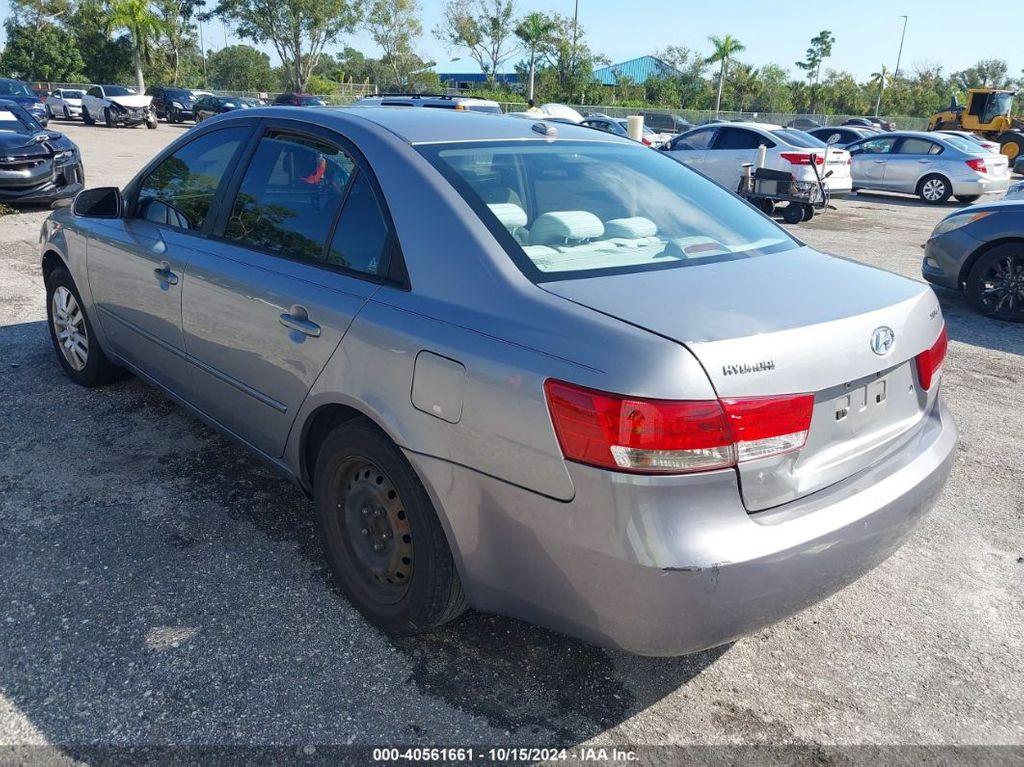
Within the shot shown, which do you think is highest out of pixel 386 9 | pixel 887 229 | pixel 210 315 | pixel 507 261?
pixel 386 9

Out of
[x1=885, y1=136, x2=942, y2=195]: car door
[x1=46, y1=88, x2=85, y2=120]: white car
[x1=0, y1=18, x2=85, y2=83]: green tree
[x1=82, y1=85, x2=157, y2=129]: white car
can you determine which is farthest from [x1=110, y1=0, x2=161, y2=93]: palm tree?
[x1=885, y1=136, x2=942, y2=195]: car door

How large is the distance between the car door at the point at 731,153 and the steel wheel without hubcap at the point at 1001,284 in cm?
749

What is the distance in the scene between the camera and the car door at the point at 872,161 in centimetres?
1902

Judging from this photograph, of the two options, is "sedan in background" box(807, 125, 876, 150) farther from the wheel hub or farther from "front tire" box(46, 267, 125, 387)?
the wheel hub

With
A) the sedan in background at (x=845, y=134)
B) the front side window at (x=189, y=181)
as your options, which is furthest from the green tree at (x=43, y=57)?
the front side window at (x=189, y=181)

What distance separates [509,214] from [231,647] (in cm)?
166

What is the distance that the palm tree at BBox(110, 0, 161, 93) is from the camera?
160 ft

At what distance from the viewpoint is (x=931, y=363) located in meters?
2.61

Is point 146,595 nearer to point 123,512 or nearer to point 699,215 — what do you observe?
point 123,512

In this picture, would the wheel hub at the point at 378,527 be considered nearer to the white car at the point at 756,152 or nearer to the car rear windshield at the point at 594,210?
the car rear windshield at the point at 594,210

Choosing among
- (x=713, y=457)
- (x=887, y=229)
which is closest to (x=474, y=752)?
(x=713, y=457)

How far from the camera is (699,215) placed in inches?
120

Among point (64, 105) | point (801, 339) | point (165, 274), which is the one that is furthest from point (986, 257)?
point (64, 105)

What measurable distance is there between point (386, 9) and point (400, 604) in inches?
2595
